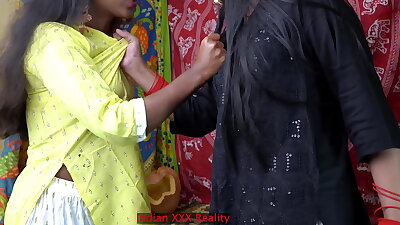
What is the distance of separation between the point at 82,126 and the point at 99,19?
1.19 feet

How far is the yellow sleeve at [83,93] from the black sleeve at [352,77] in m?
0.44

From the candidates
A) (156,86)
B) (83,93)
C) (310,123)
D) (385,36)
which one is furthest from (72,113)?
(385,36)

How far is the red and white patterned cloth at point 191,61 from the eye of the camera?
10.5 feet

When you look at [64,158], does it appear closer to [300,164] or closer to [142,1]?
[300,164]

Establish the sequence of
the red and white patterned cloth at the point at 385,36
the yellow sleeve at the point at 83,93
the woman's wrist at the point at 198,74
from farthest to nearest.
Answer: the red and white patterned cloth at the point at 385,36, the woman's wrist at the point at 198,74, the yellow sleeve at the point at 83,93

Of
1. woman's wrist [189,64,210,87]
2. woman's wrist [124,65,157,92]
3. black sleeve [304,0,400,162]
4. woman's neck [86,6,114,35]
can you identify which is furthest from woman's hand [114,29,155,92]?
black sleeve [304,0,400,162]

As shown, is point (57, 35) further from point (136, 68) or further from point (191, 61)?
point (191, 61)

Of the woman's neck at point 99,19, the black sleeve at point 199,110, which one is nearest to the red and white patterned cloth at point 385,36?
the black sleeve at point 199,110

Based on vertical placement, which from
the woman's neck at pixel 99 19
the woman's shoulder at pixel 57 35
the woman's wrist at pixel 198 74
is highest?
the woman's neck at pixel 99 19

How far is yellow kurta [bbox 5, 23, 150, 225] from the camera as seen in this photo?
1.11 meters

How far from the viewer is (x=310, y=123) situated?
960 millimetres

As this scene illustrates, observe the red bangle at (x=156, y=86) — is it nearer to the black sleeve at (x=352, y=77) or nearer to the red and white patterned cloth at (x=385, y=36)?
the black sleeve at (x=352, y=77)

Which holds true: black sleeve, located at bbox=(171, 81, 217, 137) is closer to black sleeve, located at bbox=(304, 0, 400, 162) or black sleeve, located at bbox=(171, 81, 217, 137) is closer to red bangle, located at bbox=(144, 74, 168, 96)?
red bangle, located at bbox=(144, 74, 168, 96)

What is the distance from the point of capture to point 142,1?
3.32 m
